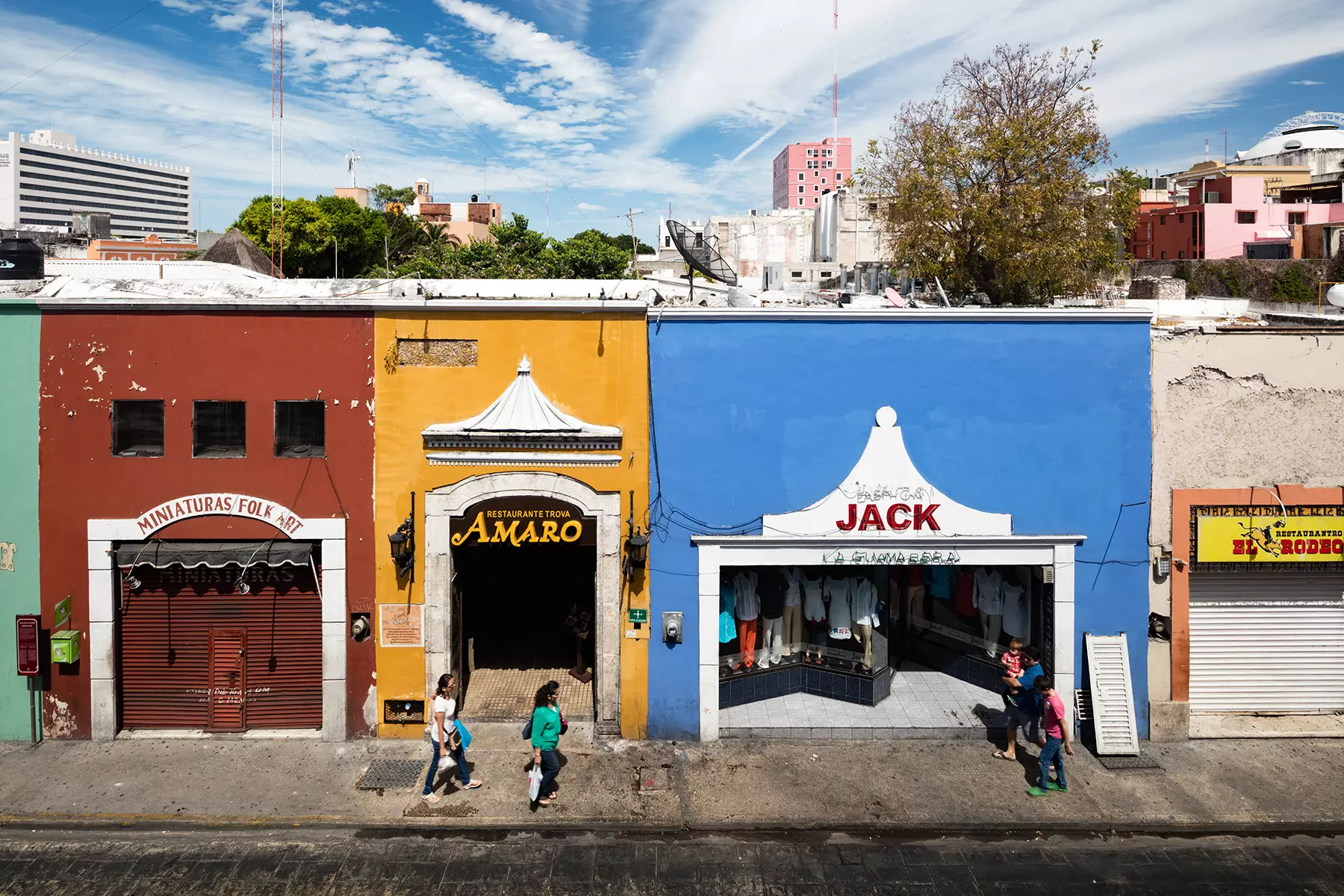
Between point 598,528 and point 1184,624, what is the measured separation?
344 inches

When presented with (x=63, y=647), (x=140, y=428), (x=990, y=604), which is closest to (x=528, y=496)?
(x=140, y=428)

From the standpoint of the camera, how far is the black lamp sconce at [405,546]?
12.2 metres

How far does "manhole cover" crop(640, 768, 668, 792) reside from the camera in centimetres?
1134

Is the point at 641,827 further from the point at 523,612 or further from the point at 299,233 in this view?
the point at 299,233

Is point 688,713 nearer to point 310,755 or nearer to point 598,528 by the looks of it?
point 598,528

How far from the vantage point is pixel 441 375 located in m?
12.5

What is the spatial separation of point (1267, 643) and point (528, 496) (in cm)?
1150

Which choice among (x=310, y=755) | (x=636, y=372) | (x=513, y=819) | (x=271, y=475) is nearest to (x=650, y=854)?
(x=513, y=819)

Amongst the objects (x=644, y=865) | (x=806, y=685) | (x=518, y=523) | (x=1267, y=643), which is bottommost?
(x=644, y=865)

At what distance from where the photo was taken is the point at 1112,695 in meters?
12.4

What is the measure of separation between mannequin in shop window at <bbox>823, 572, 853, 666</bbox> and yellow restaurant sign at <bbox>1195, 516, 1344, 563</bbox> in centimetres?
512

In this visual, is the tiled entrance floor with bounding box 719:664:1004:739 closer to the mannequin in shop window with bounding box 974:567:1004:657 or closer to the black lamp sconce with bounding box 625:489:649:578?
the mannequin in shop window with bounding box 974:567:1004:657

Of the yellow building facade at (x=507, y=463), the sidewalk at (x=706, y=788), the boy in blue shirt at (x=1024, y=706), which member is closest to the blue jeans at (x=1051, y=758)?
the sidewalk at (x=706, y=788)

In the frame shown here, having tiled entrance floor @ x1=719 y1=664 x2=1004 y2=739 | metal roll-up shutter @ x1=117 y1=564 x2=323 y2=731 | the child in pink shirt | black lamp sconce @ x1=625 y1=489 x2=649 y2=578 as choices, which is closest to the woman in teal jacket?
black lamp sconce @ x1=625 y1=489 x2=649 y2=578
